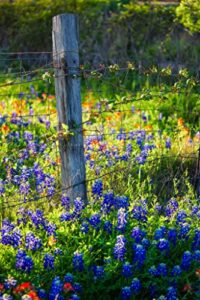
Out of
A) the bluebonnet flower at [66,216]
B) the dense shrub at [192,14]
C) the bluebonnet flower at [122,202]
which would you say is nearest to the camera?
the bluebonnet flower at [66,216]

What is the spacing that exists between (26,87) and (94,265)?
5643mm

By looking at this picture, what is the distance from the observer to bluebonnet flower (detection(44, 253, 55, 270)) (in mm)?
3271

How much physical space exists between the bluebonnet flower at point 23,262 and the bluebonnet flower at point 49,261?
8 centimetres

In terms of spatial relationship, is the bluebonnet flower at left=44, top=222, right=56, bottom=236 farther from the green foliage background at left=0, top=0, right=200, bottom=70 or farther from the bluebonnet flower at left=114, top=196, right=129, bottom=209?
the green foliage background at left=0, top=0, right=200, bottom=70

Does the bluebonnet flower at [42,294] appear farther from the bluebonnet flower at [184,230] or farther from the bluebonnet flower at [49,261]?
the bluebonnet flower at [184,230]

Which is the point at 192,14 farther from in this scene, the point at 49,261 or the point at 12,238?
the point at 49,261

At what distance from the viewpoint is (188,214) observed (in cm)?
397

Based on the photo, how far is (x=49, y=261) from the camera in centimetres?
327

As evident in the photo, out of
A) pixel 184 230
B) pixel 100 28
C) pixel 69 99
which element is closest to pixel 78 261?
pixel 184 230

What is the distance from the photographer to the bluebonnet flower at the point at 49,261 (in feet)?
10.7

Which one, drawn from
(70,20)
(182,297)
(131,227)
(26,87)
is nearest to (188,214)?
(131,227)

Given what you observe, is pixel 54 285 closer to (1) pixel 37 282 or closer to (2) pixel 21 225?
(1) pixel 37 282

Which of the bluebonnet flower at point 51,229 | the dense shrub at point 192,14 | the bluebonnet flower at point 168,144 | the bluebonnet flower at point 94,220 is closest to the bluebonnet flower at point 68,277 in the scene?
the bluebonnet flower at point 51,229

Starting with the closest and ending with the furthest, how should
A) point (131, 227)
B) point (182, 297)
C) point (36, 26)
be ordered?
point (182, 297) < point (131, 227) < point (36, 26)
